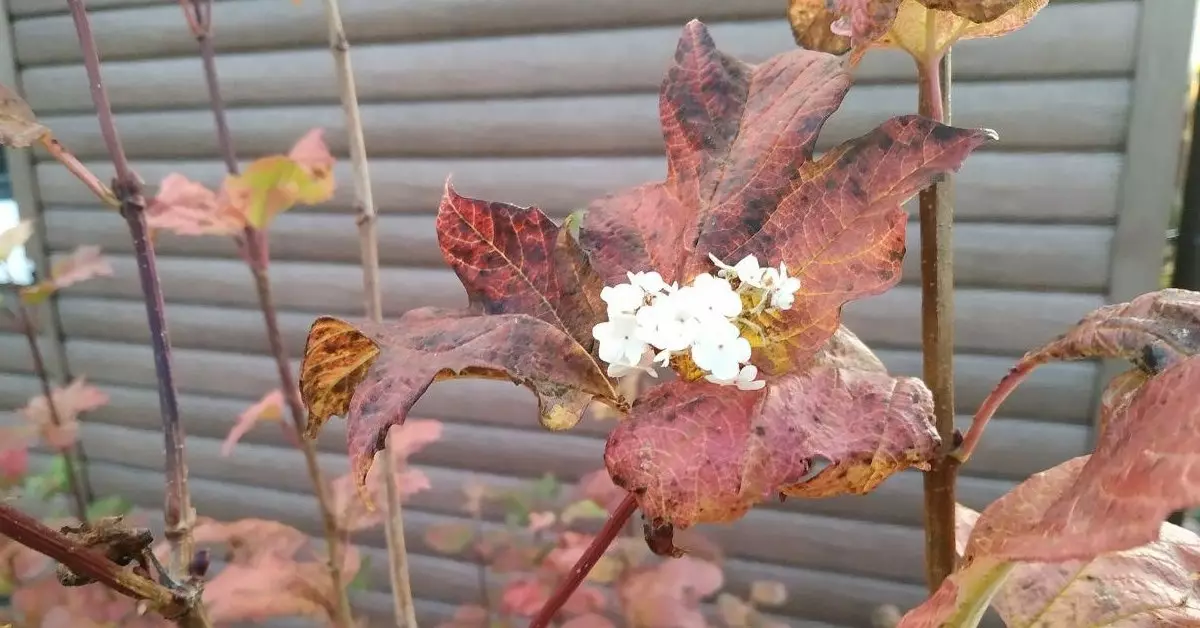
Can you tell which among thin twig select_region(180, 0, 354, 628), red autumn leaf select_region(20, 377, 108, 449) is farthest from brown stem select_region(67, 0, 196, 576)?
red autumn leaf select_region(20, 377, 108, 449)

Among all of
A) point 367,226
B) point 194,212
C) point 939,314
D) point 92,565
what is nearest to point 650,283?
point 939,314

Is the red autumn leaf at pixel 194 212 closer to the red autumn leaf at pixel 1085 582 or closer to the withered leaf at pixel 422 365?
the withered leaf at pixel 422 365

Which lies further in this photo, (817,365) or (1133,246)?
(1133,246)

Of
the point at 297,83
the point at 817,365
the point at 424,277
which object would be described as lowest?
the point at 424,277

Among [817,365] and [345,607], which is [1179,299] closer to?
[817,365]

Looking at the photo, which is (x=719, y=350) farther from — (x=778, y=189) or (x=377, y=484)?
(x=377, y=484)

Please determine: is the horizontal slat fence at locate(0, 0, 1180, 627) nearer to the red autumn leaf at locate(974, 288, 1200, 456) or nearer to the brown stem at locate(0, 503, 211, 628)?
the red autumn leaf at locate(974, 288, 1200, 456)

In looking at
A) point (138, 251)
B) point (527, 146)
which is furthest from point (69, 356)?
point (138, 251)

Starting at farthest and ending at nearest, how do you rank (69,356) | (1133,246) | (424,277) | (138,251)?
(69,356)
(424,277)
(1133,246)
(138,251)
